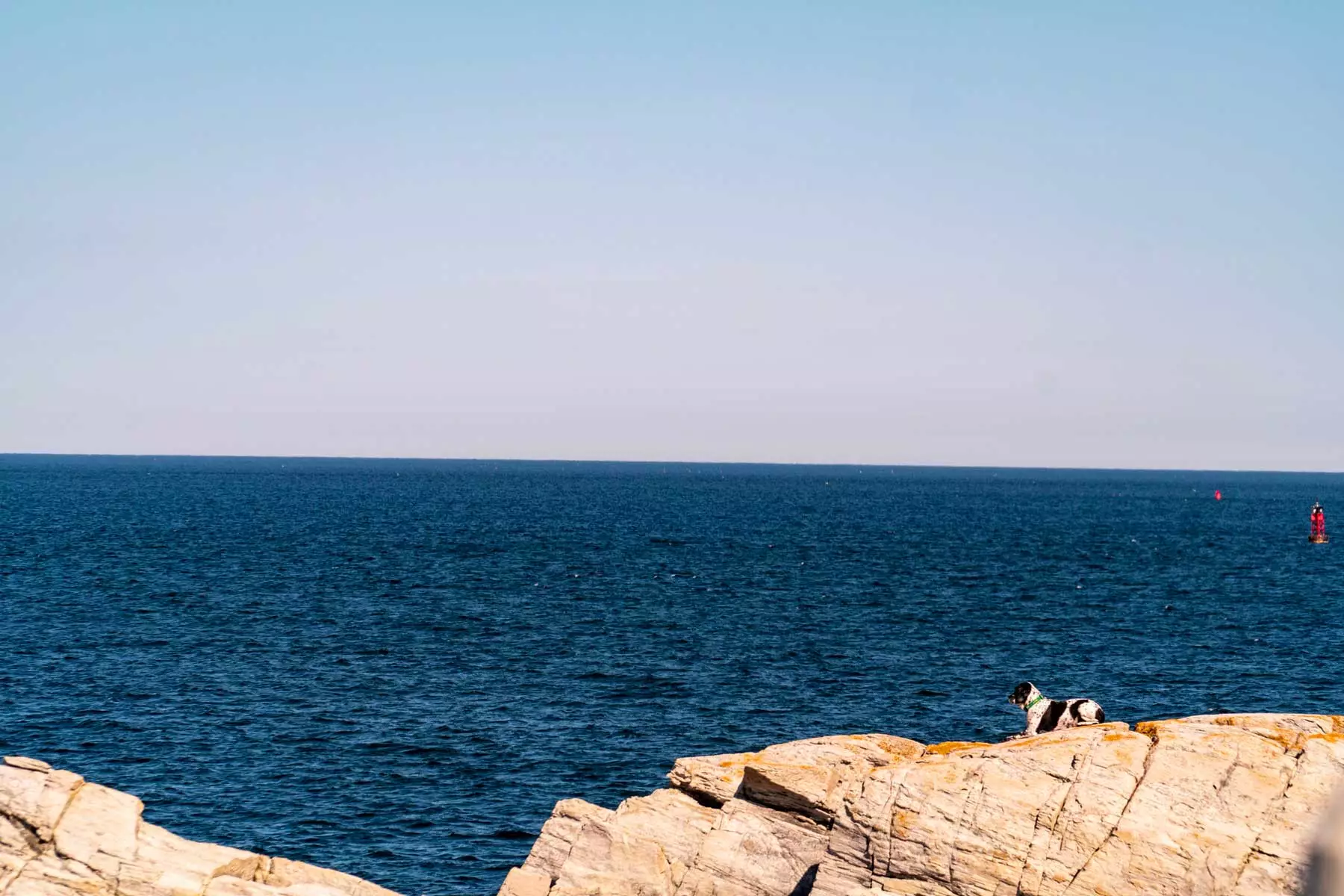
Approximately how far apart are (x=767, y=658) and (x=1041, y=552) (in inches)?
2830

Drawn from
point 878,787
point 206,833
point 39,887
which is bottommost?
point 206,833

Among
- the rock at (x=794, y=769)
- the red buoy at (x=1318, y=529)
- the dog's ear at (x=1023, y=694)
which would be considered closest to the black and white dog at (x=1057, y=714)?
the dog's ear at (x=1023, y=694)

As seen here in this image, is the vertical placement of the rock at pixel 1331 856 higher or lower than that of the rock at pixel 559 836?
higher

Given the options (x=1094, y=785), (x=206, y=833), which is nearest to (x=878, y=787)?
(x=1094, y=785)

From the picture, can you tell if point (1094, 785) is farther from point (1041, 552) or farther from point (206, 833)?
point (1041, 552)

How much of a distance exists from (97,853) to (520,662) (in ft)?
132

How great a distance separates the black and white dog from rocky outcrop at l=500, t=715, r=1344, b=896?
2.38m

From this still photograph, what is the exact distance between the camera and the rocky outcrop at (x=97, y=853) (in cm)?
2009

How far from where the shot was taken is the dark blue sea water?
1545 inches

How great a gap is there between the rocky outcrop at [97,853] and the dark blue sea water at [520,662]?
35.3 ft

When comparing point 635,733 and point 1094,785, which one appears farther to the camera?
point 635,733

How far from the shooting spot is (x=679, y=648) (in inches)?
2562

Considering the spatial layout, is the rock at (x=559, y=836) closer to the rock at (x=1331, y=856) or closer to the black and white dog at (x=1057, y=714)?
the black and white dog at (x=1057, y=714)

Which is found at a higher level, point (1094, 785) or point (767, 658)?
point (1094, 785)
